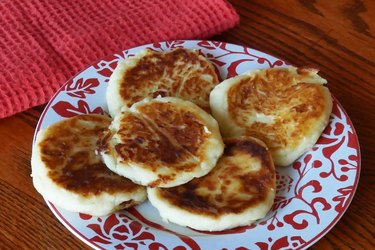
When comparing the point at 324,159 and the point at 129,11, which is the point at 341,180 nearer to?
the point at 324,159

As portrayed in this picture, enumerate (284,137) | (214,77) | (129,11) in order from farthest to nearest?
(129,11), (214,77), (284,137)

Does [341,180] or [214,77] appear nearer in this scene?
[341,180]

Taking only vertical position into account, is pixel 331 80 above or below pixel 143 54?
below

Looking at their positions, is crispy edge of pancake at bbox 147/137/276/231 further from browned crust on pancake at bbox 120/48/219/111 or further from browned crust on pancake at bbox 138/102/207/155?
browned crust on pancake at bbox 120/48/219/111

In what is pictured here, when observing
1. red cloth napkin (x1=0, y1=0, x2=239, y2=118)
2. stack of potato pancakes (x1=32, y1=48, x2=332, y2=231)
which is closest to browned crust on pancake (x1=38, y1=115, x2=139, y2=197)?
stack of potato pancakes (x1=32, y1=48, x2=332, y2=231)

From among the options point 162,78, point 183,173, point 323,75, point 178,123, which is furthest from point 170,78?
point 323,75

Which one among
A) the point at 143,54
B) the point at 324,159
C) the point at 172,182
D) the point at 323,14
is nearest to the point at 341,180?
the point at 324,159

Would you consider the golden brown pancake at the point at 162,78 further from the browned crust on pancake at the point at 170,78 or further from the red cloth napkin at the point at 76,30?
the red cloth napkin at the point at 76,30
